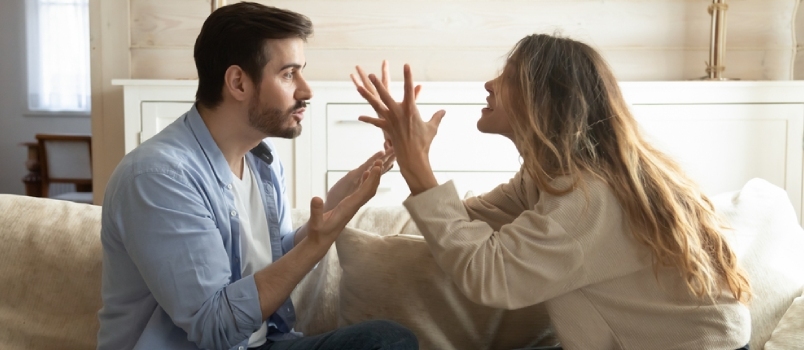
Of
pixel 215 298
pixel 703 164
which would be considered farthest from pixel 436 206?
pixel 703 164

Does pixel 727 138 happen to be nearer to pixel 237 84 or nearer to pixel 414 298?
pixel 414 298

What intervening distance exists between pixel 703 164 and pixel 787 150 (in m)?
0.31

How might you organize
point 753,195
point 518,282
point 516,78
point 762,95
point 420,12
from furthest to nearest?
point 420,12 < point 762,95 < point 753,195 < point 516,78 < point 518,282

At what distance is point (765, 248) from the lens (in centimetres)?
171

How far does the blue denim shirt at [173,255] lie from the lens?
4.47 ft

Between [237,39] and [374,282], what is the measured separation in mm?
550

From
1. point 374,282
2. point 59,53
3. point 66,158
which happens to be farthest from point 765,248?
point 59,53

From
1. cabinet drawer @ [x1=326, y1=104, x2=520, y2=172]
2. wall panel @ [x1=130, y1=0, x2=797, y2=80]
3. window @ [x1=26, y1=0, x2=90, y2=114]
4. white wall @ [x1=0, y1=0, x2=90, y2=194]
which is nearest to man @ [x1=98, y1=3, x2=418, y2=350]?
cabinet drawer @ [x1=326, y1=104, x2=520, y2=172]

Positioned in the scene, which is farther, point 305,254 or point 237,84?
point 237,84

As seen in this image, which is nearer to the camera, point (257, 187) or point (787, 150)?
point (257, 187)

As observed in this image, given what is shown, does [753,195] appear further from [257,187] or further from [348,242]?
[257,187]

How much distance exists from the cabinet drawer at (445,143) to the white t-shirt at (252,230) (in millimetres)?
1191

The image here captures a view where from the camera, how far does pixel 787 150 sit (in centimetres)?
298

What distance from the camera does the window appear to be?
22.6 ft
